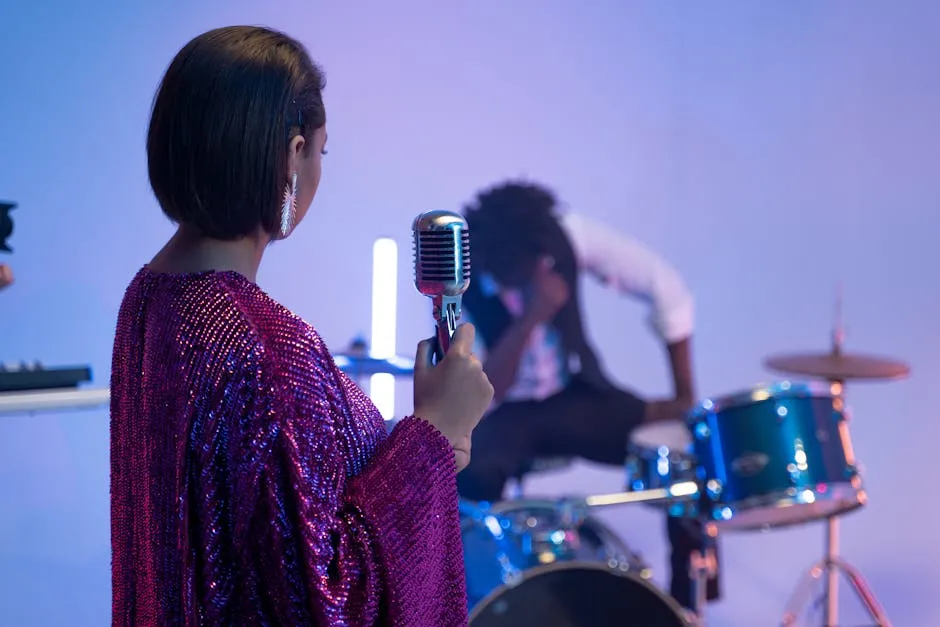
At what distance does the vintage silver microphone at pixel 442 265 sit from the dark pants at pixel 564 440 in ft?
6.61

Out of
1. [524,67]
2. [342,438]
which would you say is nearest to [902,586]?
[524,67]

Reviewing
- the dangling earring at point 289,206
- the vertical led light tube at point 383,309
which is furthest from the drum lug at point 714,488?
the dangling earring at point 289,206

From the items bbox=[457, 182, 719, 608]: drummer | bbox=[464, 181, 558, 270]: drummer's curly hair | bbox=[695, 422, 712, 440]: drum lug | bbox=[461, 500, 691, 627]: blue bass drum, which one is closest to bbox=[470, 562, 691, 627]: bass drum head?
bbox=[461, 500, 691, 627]: blue bass drum

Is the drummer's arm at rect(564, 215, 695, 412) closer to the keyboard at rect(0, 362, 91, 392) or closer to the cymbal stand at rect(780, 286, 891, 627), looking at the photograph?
the cymbal stand at rect(780, 286, 891, 627)

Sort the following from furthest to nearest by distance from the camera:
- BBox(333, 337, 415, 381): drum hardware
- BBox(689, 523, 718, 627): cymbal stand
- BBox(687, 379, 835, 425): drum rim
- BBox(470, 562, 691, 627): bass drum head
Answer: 1. BBox(689, 523, 718, 627): cymbal stand
2. BBox(687, 379, 835, 425): drum rim
3. BBox(470, 562, 691, 627): bass drum head
4. BBox(333, 337, 415, 381): drum hardware

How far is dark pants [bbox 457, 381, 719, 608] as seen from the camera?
305 cm

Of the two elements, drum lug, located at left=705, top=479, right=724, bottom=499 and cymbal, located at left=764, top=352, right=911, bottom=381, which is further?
cymbal, located at left=764, top=352, right=911, bottom=381

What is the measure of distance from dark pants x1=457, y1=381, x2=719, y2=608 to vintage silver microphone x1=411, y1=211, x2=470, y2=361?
2.01 metres

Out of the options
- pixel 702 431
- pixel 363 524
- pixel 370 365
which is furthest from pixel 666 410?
pixel 363 524

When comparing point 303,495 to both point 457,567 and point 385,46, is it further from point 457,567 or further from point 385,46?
point 385,46

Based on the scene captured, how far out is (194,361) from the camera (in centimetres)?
85

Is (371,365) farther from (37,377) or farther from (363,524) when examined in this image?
(363,524)

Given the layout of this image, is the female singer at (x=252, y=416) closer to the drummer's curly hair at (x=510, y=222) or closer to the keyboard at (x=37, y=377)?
the keyboard at (x=37, y=377)

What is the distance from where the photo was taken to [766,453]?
2.54 metres
